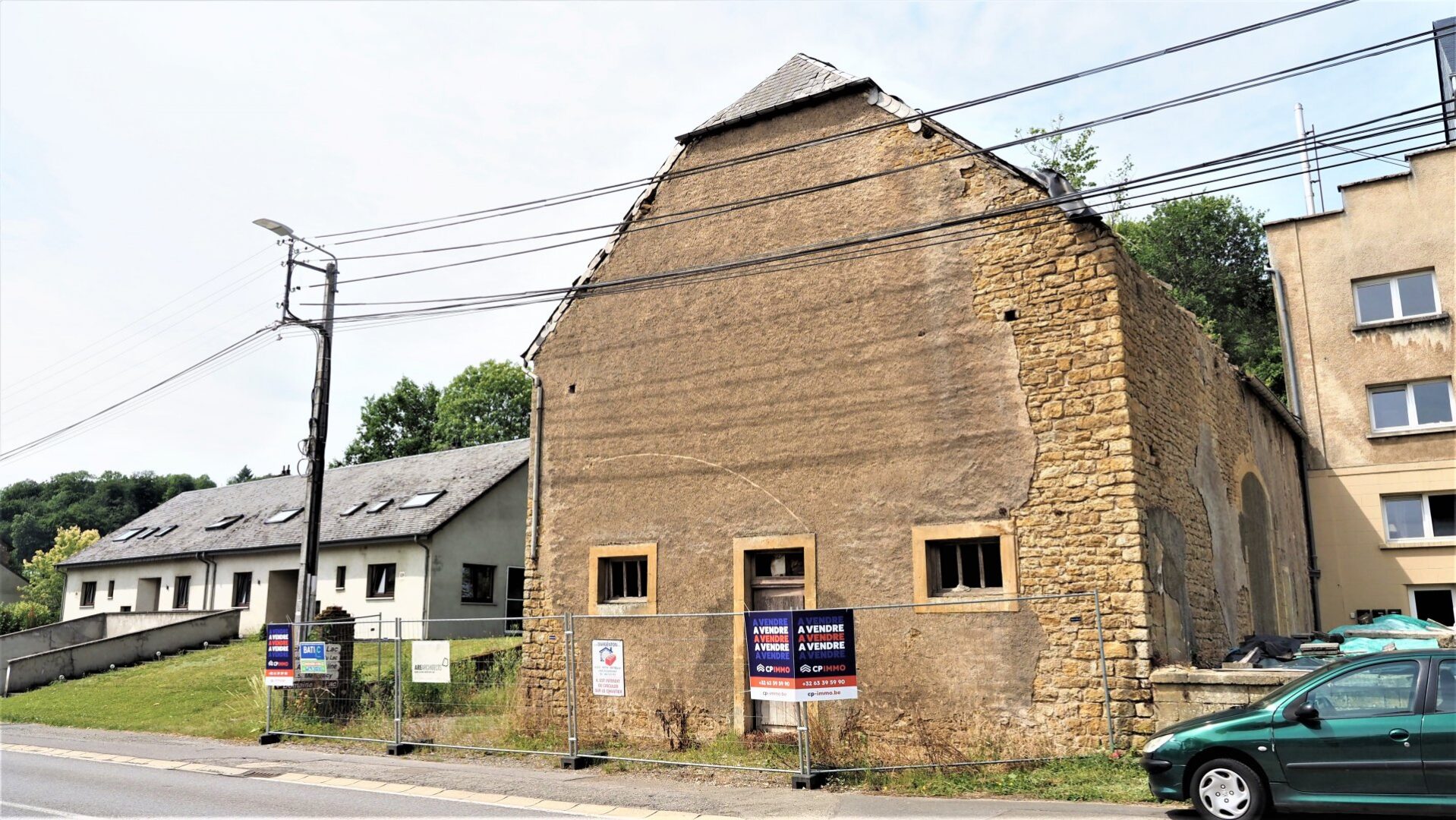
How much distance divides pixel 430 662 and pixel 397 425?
44.8m

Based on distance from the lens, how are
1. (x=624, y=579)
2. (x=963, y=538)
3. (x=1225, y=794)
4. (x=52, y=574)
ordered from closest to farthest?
(x=1225, y=794), (x=963, y=538), (x=624, y=579), (x=52, y=574)

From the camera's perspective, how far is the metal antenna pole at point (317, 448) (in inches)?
649

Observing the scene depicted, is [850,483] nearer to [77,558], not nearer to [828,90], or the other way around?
[828,90]

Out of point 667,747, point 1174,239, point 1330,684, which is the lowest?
point 667,747

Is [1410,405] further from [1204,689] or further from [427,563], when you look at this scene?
[427,563]

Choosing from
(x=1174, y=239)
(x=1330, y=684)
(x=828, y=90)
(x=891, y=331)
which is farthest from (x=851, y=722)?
(x=1174, y=239)

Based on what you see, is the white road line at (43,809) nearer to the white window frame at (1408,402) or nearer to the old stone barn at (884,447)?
the old stone barn at (884,447)

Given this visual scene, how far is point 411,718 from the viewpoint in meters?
A: 14.2

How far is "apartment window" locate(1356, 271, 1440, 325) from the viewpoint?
21.0 metres

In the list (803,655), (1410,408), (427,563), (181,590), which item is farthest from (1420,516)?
(181,590)

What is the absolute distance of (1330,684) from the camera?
25.1 feet

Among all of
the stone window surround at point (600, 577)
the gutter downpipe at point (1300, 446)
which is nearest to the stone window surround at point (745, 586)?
the stone window surround at point (600, 577)

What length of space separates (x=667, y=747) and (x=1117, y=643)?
5.87 m

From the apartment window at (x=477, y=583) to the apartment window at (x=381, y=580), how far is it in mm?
1971
